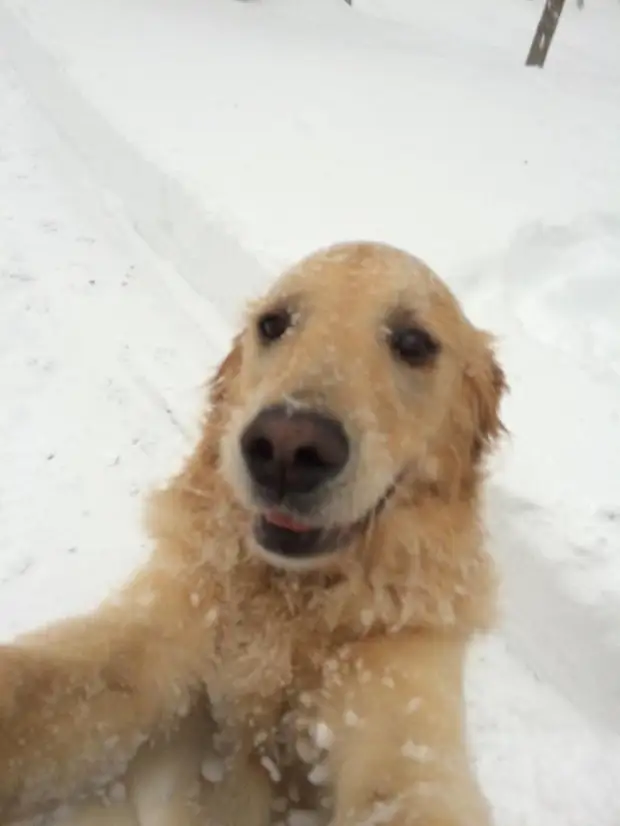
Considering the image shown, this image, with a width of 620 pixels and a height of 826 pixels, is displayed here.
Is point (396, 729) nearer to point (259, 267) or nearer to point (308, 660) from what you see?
point (308, 660)

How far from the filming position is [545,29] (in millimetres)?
10828

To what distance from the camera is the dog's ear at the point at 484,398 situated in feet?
8.25

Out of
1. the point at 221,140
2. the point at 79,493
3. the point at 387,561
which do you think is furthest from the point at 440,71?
the point at 387,561

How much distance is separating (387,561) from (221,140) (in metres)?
4.98

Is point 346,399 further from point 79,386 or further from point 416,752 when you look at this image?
point 79,386

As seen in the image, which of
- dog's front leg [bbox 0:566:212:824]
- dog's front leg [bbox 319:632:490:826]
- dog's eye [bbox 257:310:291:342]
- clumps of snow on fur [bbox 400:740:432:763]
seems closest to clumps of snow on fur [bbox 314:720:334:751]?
dog's front leg [bbox 319:632:490:826]

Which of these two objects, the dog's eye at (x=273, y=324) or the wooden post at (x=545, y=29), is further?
the wooden post at (x=545, y=29)

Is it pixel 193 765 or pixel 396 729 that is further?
pixel 193 765

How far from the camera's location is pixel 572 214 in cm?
588

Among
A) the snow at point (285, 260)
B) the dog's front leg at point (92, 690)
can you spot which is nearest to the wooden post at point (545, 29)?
the snow at point (285, 260)

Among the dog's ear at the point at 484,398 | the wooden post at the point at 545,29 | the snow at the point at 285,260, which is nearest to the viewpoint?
the dog's ear at the point at 484,398

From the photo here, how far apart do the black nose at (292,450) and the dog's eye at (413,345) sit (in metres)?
0.50

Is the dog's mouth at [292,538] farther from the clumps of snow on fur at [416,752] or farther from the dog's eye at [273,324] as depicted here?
the dog's eye at [273,324]

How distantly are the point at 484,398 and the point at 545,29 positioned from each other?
9.97m
